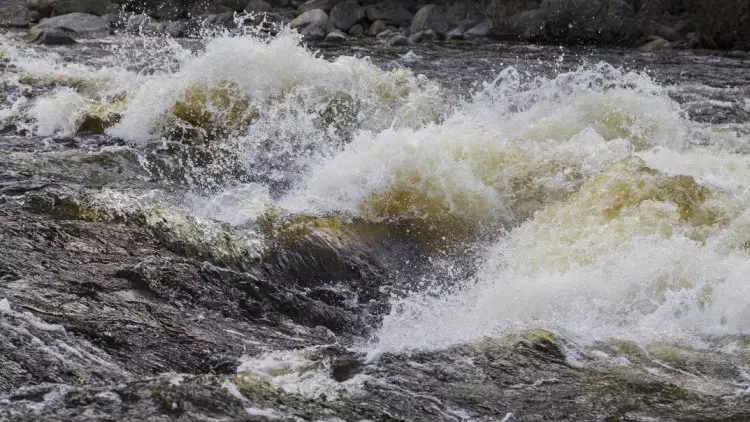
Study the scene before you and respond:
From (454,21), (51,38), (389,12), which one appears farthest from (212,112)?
(389,12)

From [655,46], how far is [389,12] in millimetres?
5836

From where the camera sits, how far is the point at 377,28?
62.0 feet

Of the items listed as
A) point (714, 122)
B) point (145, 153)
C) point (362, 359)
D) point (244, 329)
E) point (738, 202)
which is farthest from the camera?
point (714, 122)

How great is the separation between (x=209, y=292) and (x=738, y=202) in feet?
12.1

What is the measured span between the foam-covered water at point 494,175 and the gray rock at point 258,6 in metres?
11.3

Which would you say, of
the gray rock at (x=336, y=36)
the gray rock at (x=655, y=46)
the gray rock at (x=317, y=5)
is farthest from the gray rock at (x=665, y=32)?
the gray rock at (x=317, y=5)

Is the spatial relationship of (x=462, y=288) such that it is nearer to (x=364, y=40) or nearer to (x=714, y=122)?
(x=714, y=122)

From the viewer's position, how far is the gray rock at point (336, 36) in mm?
17969

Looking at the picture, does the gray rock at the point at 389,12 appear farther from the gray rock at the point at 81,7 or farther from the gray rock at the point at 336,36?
the gray rock at the point at 81,7

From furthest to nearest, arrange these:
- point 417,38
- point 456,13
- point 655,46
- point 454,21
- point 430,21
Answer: point 456,13 < point 454,21 < point 430,21 < point 417,38 < point 655,46

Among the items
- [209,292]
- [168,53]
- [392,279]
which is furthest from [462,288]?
[168,53]

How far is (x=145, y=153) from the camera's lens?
7.31 m

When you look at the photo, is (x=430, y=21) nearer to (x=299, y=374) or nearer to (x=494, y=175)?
(x=494, y=175)

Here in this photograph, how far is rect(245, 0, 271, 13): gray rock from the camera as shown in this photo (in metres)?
21.3
